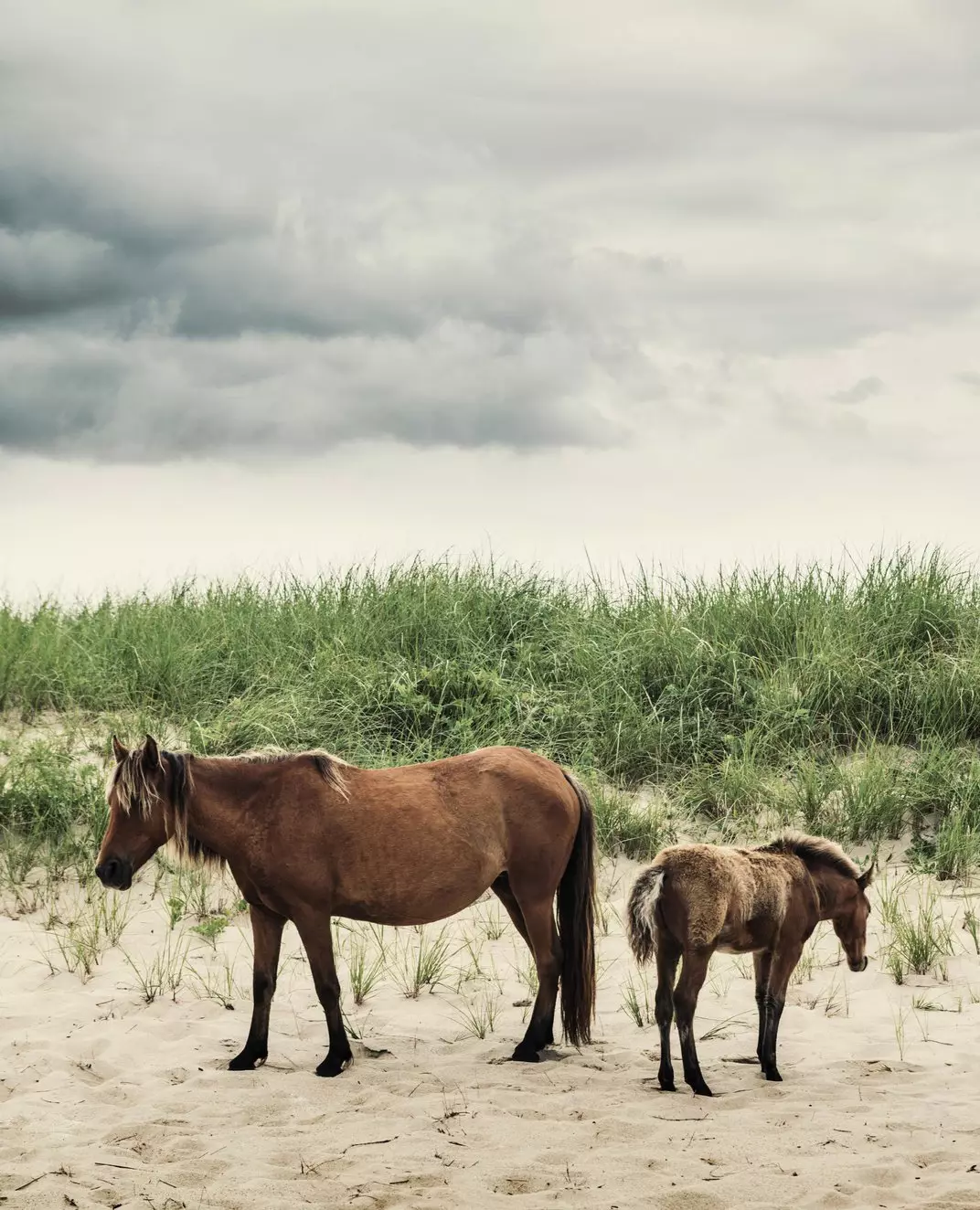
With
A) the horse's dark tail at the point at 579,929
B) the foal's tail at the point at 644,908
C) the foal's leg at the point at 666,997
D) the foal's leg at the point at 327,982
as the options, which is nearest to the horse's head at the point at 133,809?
the foal's leg at the point at 327,982

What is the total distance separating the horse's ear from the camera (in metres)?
6.01

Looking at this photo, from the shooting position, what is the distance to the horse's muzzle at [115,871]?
6.05 meters

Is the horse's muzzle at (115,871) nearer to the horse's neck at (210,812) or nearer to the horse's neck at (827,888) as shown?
the horse's neck at (210,812)

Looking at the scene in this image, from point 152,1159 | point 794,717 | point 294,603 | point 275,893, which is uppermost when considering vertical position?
point 294,603

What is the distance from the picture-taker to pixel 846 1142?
5.37 m

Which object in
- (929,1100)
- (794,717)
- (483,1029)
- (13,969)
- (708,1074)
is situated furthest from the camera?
(794,717)

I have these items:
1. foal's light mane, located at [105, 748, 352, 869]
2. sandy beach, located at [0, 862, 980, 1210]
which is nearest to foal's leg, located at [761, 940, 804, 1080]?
sandy beach, located at [0, 862, 980, 1210]

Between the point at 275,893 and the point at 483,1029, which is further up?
the point at 275,893

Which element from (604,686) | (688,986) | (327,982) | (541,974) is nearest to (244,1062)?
(327,982)

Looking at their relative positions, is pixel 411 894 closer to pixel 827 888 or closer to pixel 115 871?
pixel 115 871

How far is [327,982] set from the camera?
6215 millimetres

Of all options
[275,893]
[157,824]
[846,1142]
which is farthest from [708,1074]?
[157,824]

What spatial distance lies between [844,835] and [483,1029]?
390 centimetres

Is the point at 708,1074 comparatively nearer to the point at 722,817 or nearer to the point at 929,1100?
the point at 929,1100
